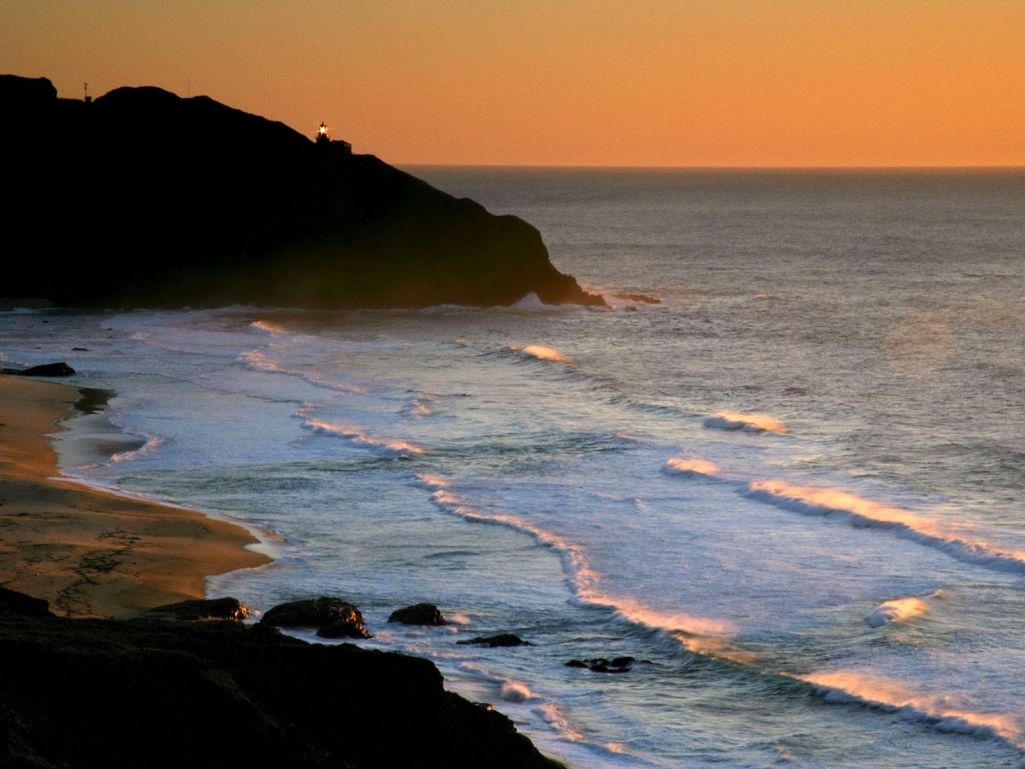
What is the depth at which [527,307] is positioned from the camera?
82000mm

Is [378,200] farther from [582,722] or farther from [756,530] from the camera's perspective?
[582,722]

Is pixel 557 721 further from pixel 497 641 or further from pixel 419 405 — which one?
pixel 419 405

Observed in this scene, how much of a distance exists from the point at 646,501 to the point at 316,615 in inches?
468

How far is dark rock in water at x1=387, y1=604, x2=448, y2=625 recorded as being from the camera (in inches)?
757

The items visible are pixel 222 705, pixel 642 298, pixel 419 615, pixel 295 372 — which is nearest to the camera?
pixel 222 705

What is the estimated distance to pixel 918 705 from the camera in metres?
16.5

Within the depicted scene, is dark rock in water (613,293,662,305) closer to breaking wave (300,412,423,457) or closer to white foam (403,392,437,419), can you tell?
white foam (403,392,437,419)

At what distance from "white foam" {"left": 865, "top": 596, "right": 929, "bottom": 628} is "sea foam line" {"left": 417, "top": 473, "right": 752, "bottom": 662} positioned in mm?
2076

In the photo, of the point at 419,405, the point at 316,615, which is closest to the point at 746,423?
the point at 419,405

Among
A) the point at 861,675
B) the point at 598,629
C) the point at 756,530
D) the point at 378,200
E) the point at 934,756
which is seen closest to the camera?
the point at 934,756

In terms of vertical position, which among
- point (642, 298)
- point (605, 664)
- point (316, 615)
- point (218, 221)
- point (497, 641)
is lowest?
point (605, 664)

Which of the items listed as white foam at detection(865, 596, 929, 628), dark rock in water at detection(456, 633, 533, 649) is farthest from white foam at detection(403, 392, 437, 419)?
dark rock in water at detection(456, 633, 533, 649)

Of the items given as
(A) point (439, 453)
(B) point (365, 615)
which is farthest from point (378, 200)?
(B) point (365, 615)

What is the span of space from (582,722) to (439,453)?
1943 centimetres
